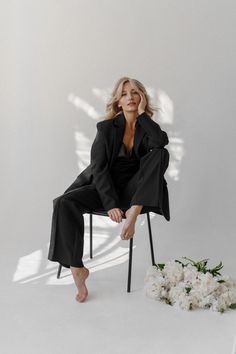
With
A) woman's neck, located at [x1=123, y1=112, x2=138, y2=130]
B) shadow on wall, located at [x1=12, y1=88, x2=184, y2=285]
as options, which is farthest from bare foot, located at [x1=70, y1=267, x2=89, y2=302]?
woman's neck, located at [x1=123, y1=112, x2=138, y2=130]

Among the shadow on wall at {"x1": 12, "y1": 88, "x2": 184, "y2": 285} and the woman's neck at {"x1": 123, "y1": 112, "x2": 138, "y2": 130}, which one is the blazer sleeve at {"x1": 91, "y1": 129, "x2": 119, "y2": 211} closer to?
the woman's neck at {"x1": 123, "y1": 112, "x2": 138, "y2": 130}

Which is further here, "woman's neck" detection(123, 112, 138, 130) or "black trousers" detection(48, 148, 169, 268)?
"woman's neck" detection(123, 112, 138, 130)

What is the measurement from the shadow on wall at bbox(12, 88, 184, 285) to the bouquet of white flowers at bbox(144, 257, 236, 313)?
59cm

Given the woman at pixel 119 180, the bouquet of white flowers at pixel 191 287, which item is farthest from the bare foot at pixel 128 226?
the bouquet of white flowers at pixel 191 287

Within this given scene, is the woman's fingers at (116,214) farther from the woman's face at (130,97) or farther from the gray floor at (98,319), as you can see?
the woman's face at (130,97)

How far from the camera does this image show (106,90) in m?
4.55

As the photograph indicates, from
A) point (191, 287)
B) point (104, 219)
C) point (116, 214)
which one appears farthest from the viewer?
point (104, 219)

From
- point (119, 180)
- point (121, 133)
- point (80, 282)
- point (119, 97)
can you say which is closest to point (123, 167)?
point (119, 180)

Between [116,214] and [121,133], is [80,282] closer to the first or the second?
[116,214]

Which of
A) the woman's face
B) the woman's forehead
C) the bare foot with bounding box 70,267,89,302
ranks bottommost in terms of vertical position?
the bare foot with bounding box 70,267,89,302

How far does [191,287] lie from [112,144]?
946mm

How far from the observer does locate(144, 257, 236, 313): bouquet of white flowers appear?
117 inches

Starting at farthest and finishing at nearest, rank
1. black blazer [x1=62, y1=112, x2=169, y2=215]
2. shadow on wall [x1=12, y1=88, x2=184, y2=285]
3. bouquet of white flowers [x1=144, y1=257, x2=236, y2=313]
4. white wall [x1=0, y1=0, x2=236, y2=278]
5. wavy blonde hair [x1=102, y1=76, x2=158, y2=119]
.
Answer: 1. white wall [x1=0, y1=0, x2=236, y2=278]
2. shadow on wall [x1=12, y1=88, x2=184, y2=285]
3. wavy blonde hair [x1=102, y1=76, x2=158, y2=119]
4. black blazer [x1=62, y1=112, x2=169, y2=215]
5. bouquet of white flowers [x1=144, y1=257, x2=236, y2=313]

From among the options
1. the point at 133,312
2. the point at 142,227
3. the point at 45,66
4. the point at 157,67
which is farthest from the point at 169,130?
the point at 133,312
